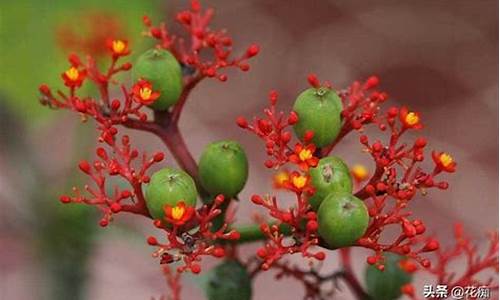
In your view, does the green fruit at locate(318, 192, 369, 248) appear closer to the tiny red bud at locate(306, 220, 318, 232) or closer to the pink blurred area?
the tiny red bud at locate(306, 220, 318, 232)

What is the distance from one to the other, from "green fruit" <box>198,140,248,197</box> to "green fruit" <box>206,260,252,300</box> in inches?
4.0

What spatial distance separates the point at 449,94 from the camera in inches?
131

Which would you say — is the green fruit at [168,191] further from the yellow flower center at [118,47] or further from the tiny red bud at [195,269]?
the yellow flower center at [118,47]

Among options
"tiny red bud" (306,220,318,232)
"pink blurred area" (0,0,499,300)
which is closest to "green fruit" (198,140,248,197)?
"tiny red bud" (306,220,318,232)

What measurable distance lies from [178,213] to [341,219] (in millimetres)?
134

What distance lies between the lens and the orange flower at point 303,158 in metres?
0.91

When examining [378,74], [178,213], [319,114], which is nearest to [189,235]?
[178,213]

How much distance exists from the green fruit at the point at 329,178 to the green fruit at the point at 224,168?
82 millimetres

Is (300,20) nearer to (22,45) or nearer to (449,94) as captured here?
(449,94)

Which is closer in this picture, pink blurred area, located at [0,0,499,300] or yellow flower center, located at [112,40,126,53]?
yellow flower center, located at [112,40,126,53]

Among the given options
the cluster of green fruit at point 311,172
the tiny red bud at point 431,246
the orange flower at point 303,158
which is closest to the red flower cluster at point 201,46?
the cluster of green fruit at point 311,172

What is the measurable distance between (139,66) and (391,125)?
9.4 inches

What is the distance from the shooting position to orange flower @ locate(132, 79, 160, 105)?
3.17ft

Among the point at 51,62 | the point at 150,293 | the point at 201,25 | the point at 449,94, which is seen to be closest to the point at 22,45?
the point at 51,62
